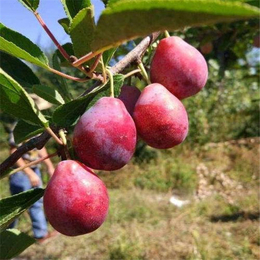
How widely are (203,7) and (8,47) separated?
0.25 m

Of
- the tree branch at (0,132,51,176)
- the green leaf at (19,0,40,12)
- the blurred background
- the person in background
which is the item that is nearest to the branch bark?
the tree branch at (0,132,51,176)

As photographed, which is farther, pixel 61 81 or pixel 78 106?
pixel 61 81

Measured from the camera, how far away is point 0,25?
516mm

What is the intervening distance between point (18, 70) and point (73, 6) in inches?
5.4

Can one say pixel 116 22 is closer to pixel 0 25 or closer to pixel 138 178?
pixel 0 25

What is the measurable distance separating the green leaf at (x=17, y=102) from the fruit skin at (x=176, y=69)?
0.17 metres

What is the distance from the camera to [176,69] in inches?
21.4

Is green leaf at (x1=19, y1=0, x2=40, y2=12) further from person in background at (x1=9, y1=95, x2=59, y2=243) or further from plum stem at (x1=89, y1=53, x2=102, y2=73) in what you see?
person in background at (x1=9, y1=95, x2=59, y2=243)

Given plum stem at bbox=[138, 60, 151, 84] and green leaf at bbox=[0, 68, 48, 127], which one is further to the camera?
plum stem at bbox=[138, 60, 151, 84]

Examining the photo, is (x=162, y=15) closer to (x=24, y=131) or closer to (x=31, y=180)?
(x=24, y=131)

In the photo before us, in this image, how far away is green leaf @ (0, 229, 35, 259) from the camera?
63 centimetres

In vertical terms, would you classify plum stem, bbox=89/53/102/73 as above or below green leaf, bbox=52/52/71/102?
above

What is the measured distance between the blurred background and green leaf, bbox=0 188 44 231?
1.22 m

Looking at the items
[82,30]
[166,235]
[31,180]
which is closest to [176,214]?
Answer: [166,235]
